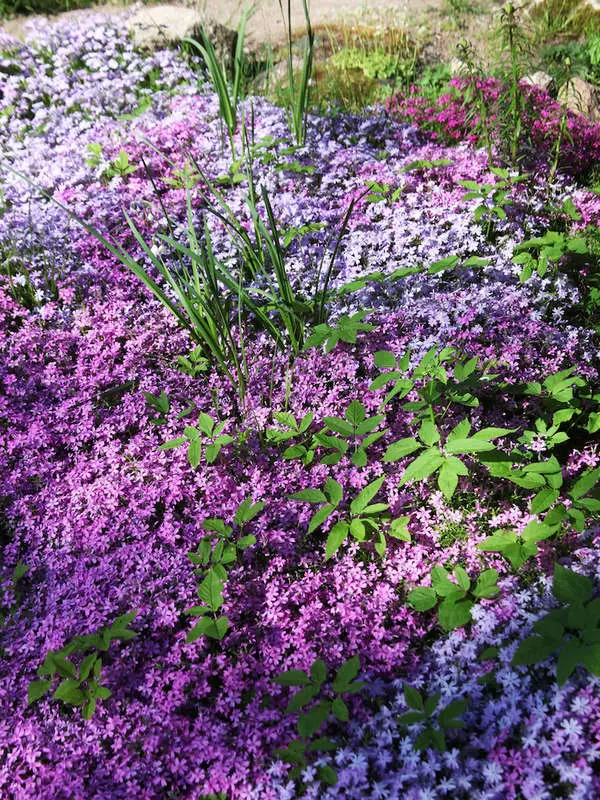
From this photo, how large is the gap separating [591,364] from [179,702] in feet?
10.1

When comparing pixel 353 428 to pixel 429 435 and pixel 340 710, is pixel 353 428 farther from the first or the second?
pixel 340 710

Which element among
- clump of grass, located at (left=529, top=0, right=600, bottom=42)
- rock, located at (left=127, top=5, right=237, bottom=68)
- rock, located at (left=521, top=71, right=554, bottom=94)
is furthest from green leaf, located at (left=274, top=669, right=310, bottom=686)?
clump of grass, located at (left=529, top=0, right=600, bottom=42)

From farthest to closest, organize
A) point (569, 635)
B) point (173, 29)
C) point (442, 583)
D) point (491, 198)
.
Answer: point (173, 29) < point (491, 198) < point (442, 583) < point (569, 635)

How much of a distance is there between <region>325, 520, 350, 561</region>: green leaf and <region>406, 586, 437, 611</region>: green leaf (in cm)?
40

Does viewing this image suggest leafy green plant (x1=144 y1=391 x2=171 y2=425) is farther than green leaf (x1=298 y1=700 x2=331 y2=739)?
Yes

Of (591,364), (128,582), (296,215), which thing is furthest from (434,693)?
(296,215)

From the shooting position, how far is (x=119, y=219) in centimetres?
537

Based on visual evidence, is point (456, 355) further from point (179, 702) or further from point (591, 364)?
point (179, 702)

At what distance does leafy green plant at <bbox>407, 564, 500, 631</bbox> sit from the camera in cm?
265

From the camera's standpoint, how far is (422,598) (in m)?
2.78

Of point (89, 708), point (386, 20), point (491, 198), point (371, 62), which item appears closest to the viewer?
point (89, 708)

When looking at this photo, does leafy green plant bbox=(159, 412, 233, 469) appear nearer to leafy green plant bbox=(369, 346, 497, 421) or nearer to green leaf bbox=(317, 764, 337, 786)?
leafy green plant bbox=(369, 346, 497, 421)

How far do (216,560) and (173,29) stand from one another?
28.1 ft

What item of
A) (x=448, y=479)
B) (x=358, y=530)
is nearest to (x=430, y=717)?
(x=358, y=530)
